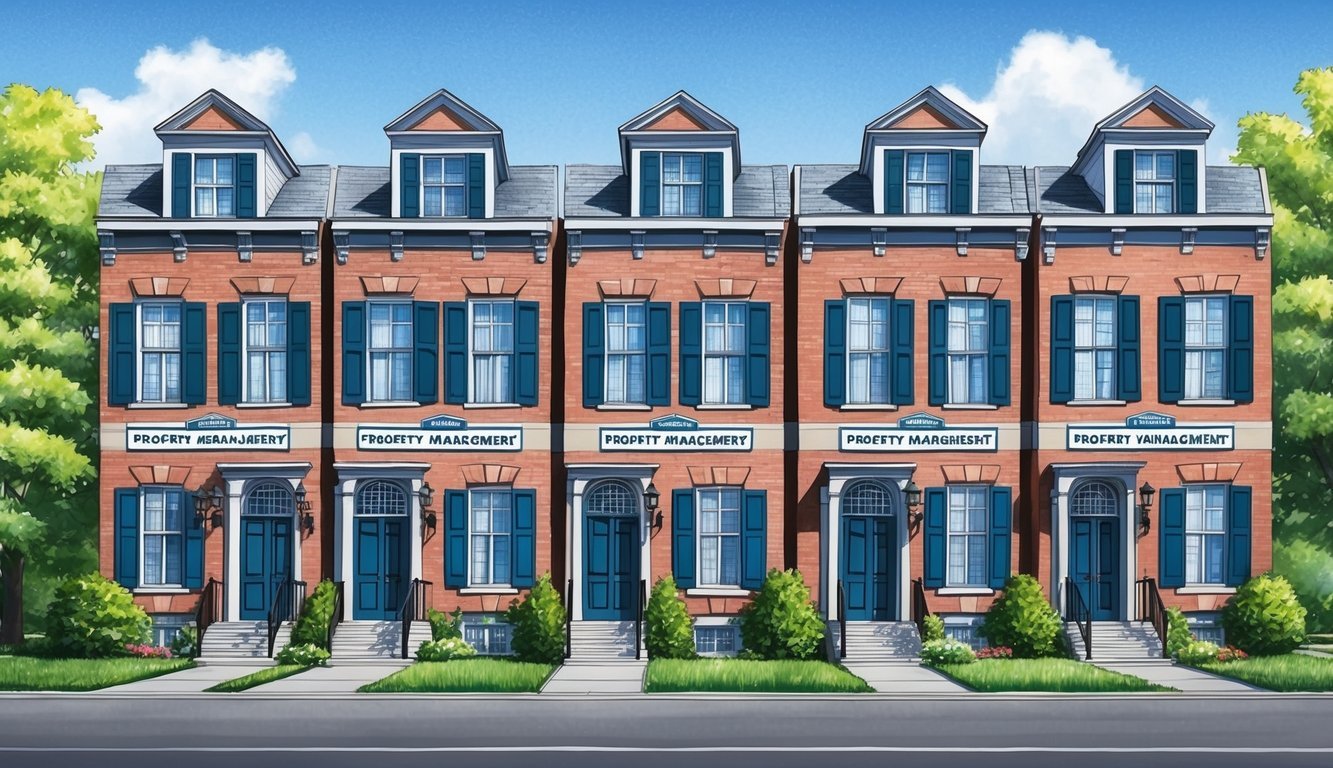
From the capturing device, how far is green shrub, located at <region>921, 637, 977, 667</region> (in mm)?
24750

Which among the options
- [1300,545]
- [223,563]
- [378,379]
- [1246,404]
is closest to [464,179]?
[378,379]

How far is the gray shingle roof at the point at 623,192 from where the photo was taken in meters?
27.7

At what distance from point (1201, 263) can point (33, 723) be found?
2195cm

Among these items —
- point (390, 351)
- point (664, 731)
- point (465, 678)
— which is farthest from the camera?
point (390, 351)

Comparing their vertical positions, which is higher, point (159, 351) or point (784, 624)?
point (159, 351)

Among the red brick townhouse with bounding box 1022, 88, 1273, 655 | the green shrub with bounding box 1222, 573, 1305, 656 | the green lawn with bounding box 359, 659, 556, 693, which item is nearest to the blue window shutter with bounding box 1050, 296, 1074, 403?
the red brick townhouse with bounding box 1022, 88, 1273, 655

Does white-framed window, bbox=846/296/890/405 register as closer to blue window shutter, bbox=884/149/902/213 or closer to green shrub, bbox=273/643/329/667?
blue window shutter, bbox=884/149/902/213

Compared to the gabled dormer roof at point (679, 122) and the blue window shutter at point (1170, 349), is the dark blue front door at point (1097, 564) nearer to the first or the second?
the blue window shutter at point (1170, 349)

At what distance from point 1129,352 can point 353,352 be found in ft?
50.1

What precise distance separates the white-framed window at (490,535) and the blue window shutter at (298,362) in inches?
152

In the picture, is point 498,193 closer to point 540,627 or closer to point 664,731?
point 540,627

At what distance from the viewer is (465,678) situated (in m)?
21.9

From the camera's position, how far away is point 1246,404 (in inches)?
1065

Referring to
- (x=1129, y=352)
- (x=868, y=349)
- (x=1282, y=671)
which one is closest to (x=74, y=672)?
(x=868, y=349)
